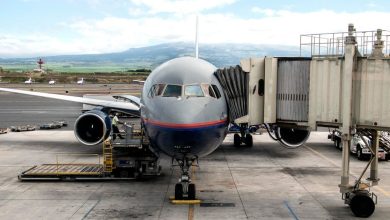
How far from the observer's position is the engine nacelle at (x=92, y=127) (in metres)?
23.8

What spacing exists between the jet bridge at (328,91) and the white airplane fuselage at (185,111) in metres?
0.99

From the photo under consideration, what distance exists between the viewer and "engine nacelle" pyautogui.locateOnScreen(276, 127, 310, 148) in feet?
69.2

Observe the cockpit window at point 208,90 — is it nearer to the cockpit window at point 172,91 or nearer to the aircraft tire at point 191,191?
the cockpit window at point 172,91

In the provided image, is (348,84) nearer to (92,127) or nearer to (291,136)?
(291,136)

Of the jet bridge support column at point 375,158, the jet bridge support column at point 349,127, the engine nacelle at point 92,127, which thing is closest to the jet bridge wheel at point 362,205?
the jet bridge support column at point 349,127

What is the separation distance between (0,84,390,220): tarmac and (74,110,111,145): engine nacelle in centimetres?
127

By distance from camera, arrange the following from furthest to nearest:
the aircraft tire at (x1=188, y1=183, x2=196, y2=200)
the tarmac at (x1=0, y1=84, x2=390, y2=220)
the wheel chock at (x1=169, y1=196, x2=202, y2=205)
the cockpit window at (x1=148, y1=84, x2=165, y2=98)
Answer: the aircraft tire at (x1=188, y1=183, x2=196, y2=200) → the wheel chock at (x1=169, y1=196, x2=202, y2=205) → the cockpit window at (x1=148, y1=84, x2=165, y2=98) → the tarmac at (x1=0, y1=84, x2=390, y2=220)

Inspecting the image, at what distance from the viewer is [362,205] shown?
47.4 feet

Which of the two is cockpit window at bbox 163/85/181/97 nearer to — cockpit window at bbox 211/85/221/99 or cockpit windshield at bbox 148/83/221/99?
cockpit windshield at bbox 148/83/221/99

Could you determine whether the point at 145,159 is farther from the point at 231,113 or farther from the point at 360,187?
the point at 360,187

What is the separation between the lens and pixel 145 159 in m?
19.3

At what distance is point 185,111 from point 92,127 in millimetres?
11499

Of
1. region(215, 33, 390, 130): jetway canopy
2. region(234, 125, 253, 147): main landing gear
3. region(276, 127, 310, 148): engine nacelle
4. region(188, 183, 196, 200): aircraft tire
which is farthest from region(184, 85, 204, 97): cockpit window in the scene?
region(234, 125, 253, 147): main landing gear

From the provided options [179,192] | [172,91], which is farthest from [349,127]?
[179,192]
